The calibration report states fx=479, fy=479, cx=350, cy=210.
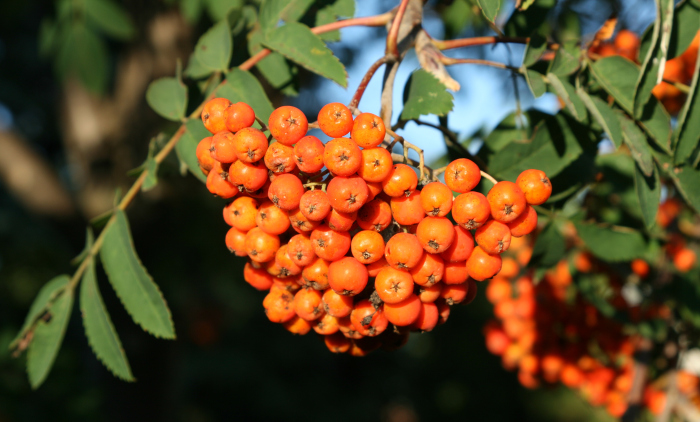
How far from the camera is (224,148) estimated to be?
1.07 m

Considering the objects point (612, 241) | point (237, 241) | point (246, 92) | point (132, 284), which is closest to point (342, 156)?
point (237, 241)

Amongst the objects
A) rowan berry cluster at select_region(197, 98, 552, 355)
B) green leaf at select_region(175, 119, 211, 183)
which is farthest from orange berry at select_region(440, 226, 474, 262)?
green leaf at select_region(175, 119, 211, 183)

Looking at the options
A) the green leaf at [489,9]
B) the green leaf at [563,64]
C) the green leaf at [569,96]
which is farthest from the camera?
the green leaf at [563,64]

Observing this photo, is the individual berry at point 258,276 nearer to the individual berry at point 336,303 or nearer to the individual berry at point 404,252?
the individual berry at point 336,303

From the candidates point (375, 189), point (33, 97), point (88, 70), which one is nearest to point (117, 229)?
point (375, 189)

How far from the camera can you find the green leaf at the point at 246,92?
1322mm

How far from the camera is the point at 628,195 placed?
6.17 ft

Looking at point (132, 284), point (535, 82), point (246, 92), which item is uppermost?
point (246, 92)

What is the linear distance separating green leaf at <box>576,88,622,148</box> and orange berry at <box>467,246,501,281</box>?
0.41 m

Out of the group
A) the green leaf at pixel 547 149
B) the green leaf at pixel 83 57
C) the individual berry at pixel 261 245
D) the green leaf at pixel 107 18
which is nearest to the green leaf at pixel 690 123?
the green leaf at pixel 547 149

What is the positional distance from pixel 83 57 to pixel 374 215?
252 cm

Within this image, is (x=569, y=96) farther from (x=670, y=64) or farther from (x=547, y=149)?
(x=670, y=64)

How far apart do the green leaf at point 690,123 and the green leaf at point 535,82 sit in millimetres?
328

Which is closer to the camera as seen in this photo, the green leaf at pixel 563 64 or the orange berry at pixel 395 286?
the orange berry at pixel 395 286
